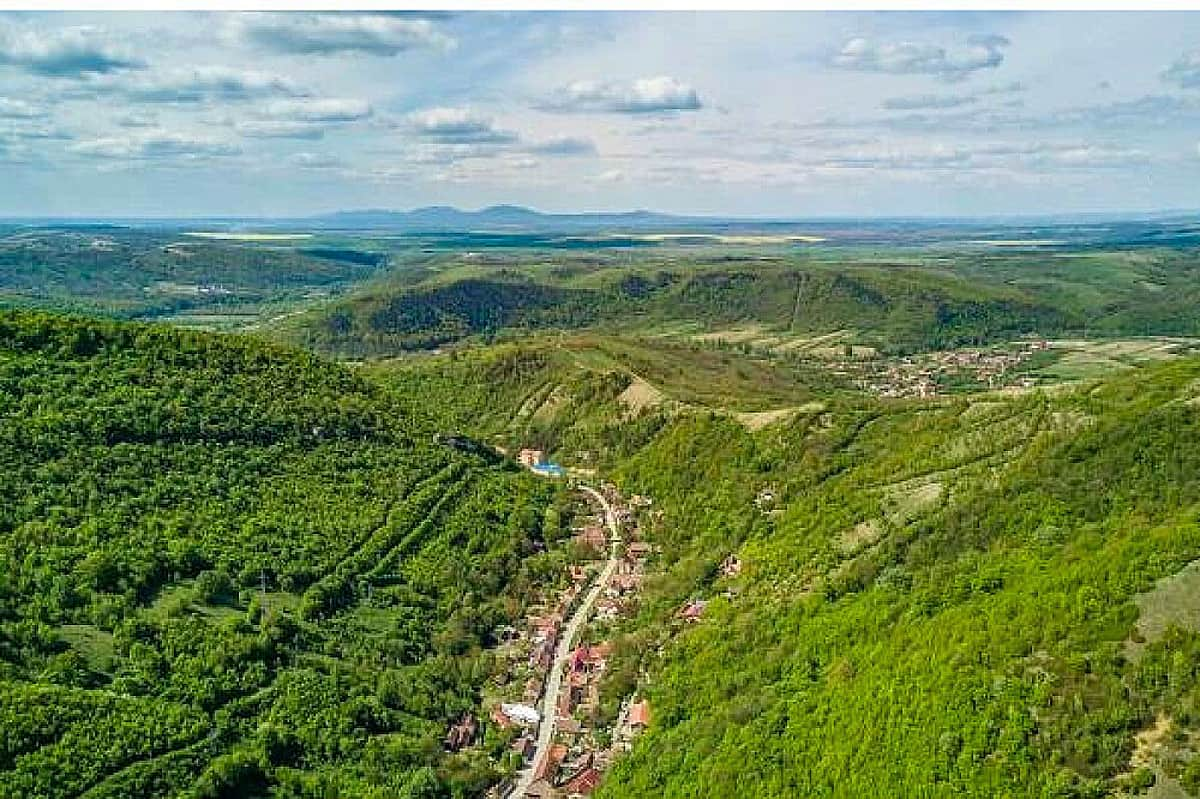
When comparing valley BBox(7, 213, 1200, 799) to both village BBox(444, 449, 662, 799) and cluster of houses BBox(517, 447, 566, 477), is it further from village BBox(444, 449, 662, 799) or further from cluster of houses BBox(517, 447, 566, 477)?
cluster of houses BBox(517, 447, 566, 477)

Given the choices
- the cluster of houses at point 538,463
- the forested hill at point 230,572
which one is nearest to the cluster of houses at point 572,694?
the forested hill at point 230,572

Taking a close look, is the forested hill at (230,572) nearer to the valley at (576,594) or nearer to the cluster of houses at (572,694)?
the valley at (576,594)

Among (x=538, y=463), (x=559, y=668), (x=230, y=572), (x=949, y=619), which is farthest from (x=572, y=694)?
(x=538, y=463)

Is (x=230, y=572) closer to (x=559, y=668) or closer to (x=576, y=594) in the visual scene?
(x=559, y=668)

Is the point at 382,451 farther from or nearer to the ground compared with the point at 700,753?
farther from the ground

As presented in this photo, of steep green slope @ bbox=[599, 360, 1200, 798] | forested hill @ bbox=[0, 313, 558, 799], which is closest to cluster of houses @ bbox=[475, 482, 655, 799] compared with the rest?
steep green slope @ bbox=[599, 360, 1200, 798]

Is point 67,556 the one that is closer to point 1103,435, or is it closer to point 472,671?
point 472,671

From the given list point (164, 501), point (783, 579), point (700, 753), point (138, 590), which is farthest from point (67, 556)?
point (783, 579)
